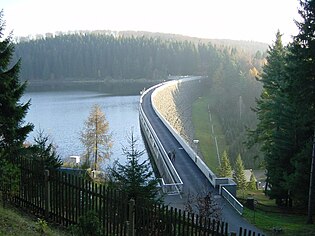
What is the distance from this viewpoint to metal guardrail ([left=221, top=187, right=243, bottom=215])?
17.3m

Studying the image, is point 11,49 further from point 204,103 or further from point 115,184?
point 204,103

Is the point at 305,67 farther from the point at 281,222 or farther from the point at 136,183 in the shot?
the point at 136,183

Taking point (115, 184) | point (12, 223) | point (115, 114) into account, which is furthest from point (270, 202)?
point (115, 114)

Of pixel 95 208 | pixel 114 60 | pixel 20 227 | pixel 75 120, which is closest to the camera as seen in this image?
pixel 20 227

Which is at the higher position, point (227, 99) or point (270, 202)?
point (227, 99)

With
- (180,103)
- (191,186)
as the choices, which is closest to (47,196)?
(191,186)

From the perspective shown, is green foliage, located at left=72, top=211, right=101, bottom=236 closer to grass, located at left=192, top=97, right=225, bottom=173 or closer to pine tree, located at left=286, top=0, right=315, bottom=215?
pine tree, located at left=286, top=0, right=315, bottom=215

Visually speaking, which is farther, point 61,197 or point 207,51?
point 207,51

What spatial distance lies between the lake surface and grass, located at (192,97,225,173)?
320 inches

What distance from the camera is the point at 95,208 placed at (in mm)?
8789

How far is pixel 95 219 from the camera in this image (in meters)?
6.84

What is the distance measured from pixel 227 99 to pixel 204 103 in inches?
286

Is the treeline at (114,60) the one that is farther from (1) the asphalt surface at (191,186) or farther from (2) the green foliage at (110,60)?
(1) the asphalt surface at (191,186)

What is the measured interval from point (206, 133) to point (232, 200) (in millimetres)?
46255
